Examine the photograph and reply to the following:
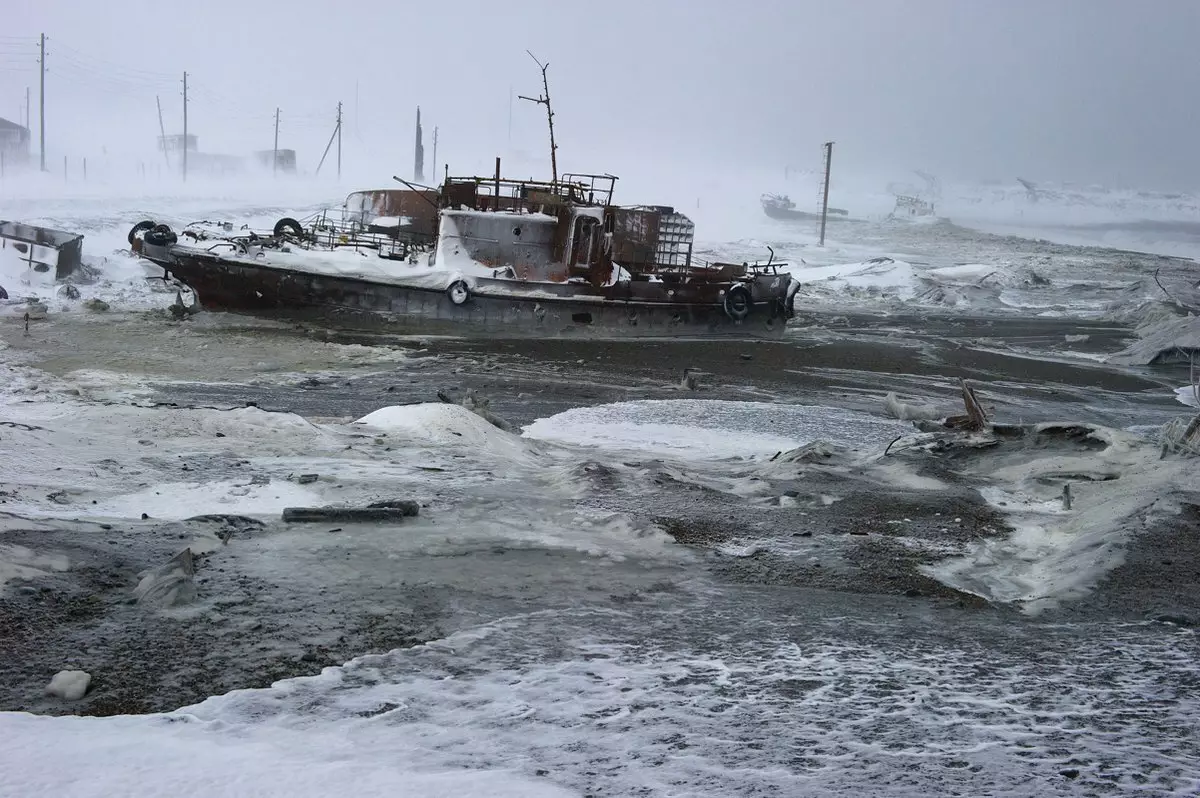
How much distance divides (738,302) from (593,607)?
14.6 meters

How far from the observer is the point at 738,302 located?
19.1 meters

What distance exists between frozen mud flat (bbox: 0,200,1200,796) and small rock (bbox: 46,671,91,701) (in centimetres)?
6

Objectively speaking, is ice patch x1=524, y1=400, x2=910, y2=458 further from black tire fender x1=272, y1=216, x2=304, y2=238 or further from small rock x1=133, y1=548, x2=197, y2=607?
black tire fender x1=272, y1=216, x2=304, y2=238

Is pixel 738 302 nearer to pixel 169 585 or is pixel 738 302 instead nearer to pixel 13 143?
pixel 169 585

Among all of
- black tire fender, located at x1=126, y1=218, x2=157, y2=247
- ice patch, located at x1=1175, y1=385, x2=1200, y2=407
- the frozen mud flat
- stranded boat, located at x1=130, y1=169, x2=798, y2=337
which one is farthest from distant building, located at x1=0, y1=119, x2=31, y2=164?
ice patch, located at x1=1175, y1=385, x2=1200, y2=407

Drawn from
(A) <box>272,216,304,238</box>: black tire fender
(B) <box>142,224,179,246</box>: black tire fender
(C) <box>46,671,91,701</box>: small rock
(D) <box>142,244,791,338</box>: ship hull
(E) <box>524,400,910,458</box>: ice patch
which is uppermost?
(A) <box>272,216,304,238</box>: black tire fender

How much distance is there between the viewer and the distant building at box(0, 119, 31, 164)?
53.6m

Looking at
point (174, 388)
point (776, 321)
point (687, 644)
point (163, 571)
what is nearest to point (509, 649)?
point (687, 644)

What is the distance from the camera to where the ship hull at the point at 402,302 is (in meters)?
17.6

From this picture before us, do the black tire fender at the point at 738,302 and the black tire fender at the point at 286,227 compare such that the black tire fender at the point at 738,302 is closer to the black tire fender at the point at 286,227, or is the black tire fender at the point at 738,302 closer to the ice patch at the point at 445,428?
the black tire fender at the point at 286,227

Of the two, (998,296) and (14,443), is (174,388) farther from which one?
(998,296)

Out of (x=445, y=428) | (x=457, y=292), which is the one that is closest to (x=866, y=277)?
(x=457, y=292)

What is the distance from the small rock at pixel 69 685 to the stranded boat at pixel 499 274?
14.1 m

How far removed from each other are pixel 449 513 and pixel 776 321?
1409 cm
